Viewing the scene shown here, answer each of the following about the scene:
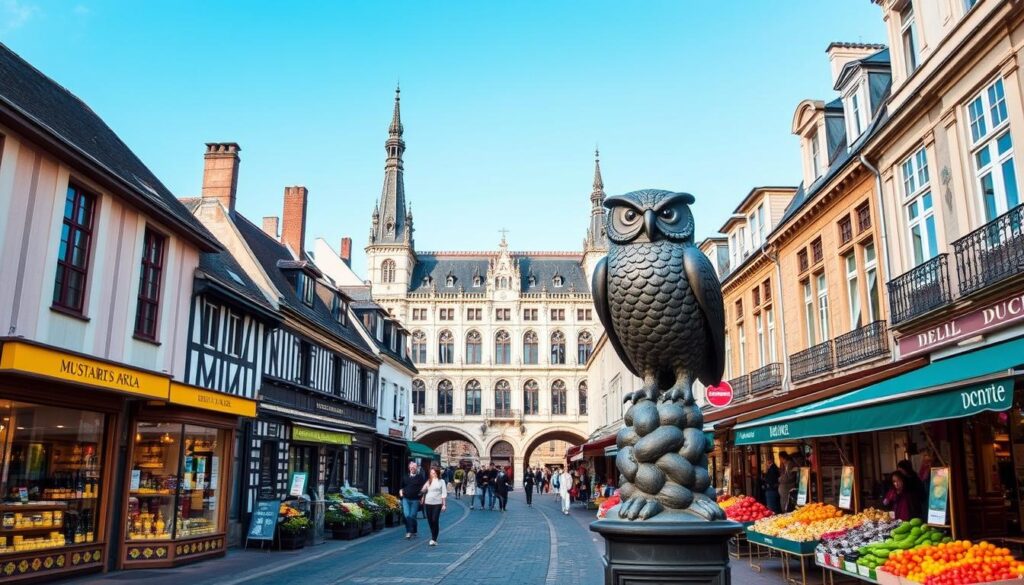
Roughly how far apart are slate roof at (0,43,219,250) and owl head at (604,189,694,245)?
7.79 meters

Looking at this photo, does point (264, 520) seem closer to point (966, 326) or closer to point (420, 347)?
point (966, 326)

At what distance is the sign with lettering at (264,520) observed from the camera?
14891mm

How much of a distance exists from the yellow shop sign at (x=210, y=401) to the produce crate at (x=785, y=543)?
8.88 meters

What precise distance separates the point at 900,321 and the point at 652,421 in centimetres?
933

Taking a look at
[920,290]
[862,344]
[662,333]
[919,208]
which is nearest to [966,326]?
[920,290]

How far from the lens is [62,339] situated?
10.6 m

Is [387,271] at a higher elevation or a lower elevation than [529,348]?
higher

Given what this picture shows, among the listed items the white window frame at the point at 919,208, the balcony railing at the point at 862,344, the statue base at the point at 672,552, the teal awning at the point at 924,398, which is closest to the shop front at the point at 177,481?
the teal awning at the point at 924,398

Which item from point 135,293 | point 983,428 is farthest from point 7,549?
point 983,428

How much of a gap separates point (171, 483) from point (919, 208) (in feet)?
42.7

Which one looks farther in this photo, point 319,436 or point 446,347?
point 446,347

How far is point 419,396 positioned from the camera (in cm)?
6519

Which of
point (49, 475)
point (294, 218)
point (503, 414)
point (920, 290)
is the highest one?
point (294, 218)

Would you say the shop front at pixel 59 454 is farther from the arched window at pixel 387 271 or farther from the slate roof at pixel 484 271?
the slate roof at pixel 484 271
